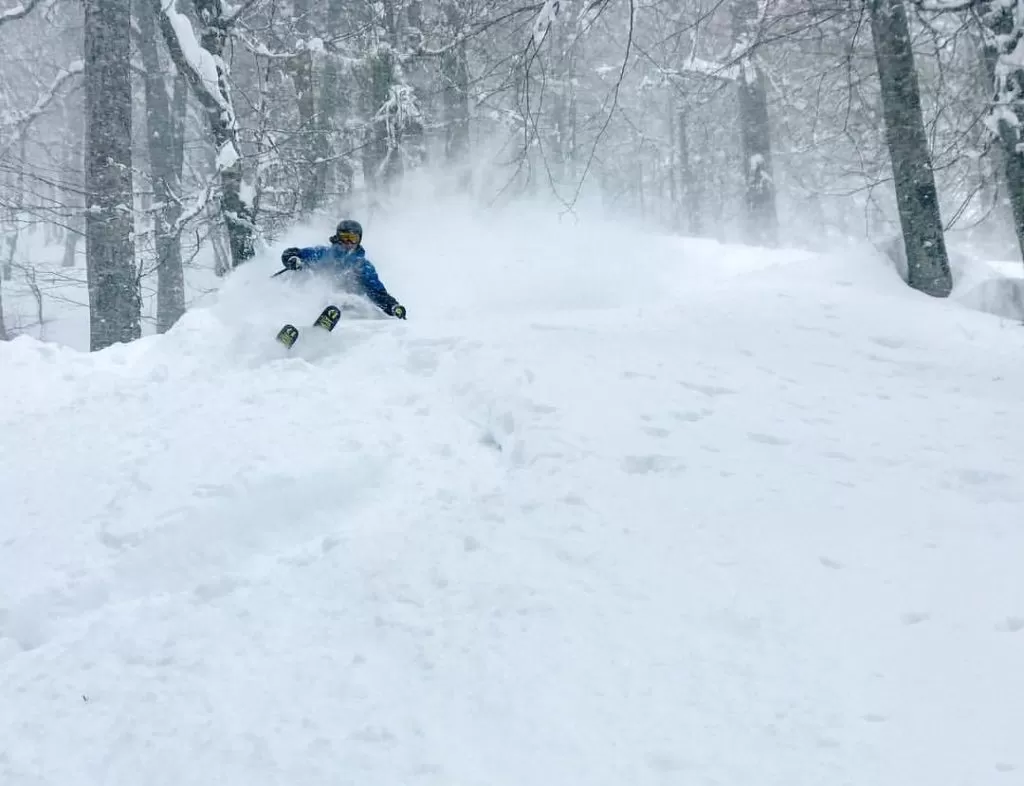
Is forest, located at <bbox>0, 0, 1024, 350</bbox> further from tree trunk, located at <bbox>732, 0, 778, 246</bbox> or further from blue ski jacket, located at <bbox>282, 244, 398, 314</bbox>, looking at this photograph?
blue ski jacket, located at <bbox>282, 244, 398, 314</bbox>

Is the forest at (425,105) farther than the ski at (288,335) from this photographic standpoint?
Yes

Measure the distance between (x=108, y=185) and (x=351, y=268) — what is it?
253cm

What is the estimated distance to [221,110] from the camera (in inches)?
297

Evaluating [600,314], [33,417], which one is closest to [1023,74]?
[600,314]

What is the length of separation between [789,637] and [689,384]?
96.5 inches

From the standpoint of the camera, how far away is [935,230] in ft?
24.0

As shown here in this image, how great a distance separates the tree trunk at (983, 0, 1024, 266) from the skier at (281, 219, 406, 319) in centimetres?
561

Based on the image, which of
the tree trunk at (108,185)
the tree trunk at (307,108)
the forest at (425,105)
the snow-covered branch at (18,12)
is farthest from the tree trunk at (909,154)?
the snow-covered branch at (18,12)

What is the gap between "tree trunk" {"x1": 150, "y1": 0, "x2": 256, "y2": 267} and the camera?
7.42m

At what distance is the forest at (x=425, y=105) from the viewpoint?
5945 millimetres

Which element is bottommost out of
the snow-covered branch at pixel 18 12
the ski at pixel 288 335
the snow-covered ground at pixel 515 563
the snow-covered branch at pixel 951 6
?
the snow-covered ground at pixel 515 563

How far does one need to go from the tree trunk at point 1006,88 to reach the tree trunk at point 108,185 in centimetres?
803

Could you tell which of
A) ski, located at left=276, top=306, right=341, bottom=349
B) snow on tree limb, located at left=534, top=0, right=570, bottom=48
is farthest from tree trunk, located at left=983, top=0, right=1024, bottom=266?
ski, located at left=276, top=306, right=341, bottom=349

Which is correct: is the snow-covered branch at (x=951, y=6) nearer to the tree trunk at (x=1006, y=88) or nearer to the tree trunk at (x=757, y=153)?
the tree trunk at (x=1006, y=88)
